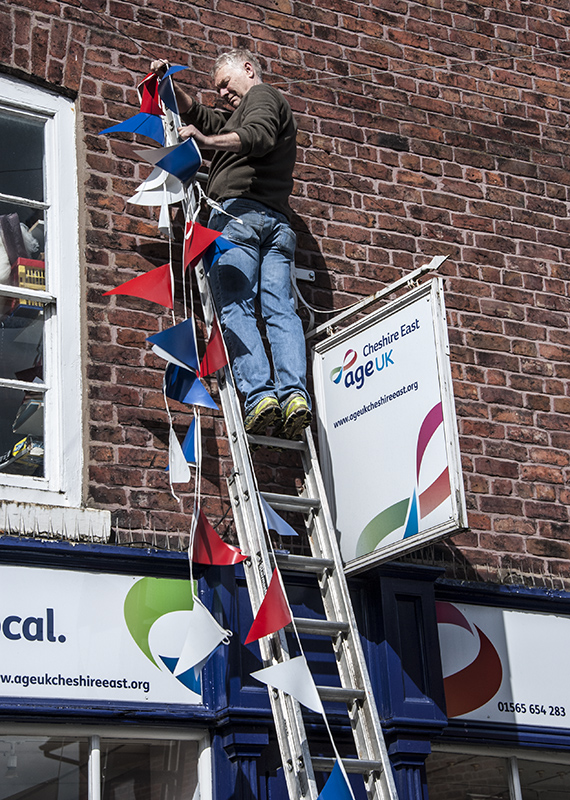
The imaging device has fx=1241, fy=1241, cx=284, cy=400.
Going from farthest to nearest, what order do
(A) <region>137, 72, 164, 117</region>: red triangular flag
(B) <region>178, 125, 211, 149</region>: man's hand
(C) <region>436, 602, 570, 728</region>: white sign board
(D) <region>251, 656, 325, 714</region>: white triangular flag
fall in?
(A) <region>137, 72, 164, 117</region>: red triangular flag < (C) <region>436, 602, 570, 728</region>: white sign board < (B) <region>178, 125, 211, 149</region>: man's hand < (D) <region>251, 656, 325, 714</region>: white triangular flag

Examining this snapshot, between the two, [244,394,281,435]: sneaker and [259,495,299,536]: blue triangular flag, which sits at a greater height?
[244,394,281,435]: sneaker

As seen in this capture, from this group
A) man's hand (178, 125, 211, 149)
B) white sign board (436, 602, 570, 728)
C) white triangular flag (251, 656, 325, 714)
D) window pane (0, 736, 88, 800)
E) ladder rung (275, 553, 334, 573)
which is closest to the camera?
white triangular flag (251, 656, 325, 714)

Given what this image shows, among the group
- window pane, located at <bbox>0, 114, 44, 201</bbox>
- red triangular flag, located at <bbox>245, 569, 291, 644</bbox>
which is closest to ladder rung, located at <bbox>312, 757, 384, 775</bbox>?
red triangular flag, located at <bbox>245, 569, 291, 644</bbox>

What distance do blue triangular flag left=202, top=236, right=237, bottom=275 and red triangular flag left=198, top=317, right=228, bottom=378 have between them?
1.17 ft

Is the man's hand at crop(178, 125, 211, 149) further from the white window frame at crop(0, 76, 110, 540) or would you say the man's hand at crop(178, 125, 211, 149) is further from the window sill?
the window sill

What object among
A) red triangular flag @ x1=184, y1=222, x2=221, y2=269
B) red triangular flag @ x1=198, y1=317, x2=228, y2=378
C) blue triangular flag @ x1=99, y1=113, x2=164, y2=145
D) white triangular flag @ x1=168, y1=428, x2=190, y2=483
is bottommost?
white triangular flag @ x1=168, y1=428, x2=190, y2=483

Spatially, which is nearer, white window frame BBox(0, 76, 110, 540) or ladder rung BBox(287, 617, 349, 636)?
ladder rung BBox(287, 617, 349, 636)

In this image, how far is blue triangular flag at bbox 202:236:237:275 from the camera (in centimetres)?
593

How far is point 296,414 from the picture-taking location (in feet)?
18.5

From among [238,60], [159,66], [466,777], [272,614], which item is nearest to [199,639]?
[272,614]

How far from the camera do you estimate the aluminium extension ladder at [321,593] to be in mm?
4918

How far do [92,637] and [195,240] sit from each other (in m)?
1.88

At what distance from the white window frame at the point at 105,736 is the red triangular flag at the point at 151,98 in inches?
119

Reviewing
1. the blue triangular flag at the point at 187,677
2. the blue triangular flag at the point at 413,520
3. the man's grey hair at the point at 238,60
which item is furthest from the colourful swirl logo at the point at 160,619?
the man's grey hair at the point at 238,60
